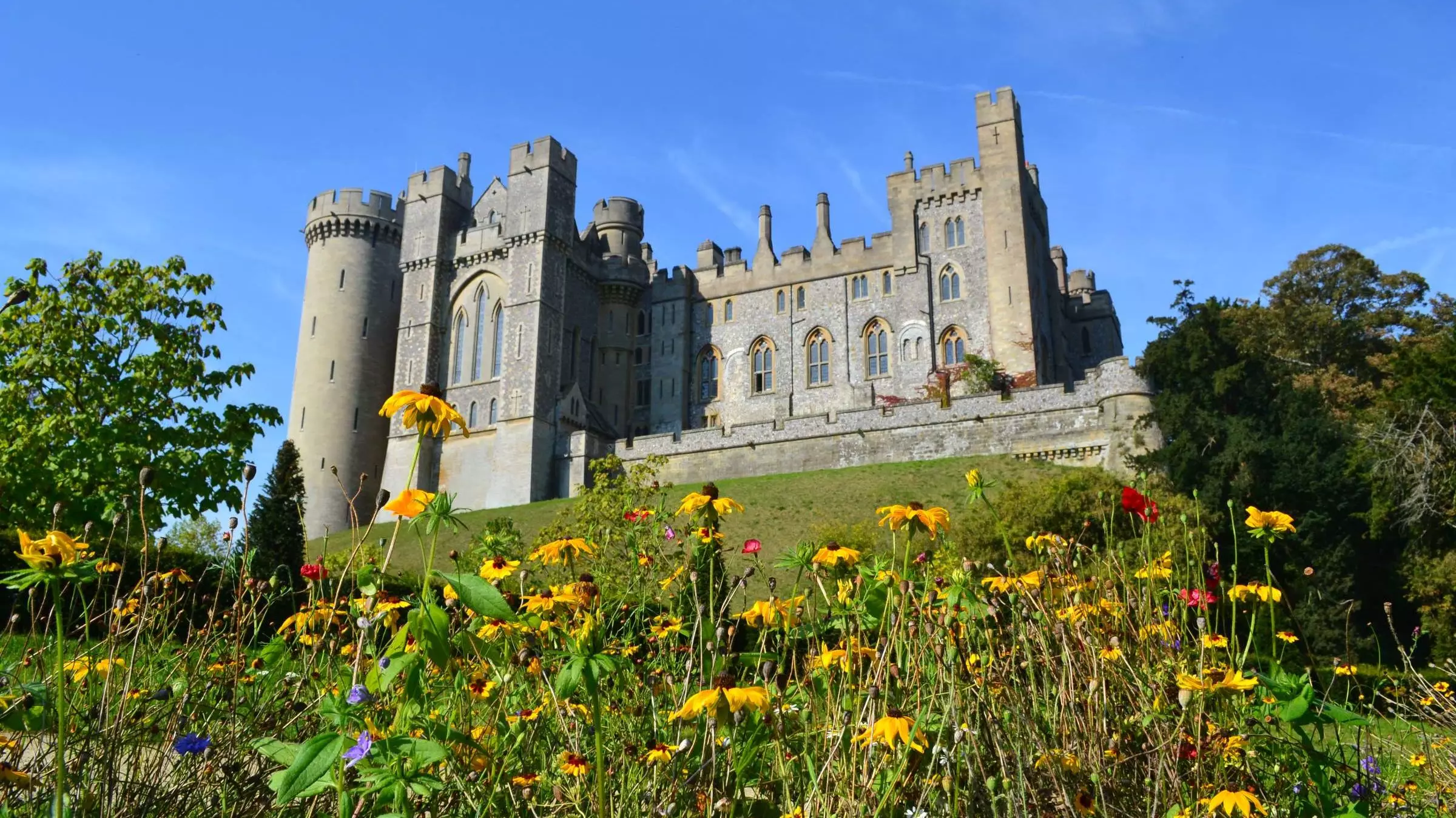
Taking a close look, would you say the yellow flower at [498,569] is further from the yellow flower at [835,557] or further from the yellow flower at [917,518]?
the yellow flower at [917,518]

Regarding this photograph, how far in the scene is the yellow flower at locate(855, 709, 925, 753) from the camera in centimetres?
256

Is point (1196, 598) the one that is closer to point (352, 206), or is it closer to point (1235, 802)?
point (1235, 802)

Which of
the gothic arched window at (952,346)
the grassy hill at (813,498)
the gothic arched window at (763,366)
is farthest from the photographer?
the gothic arched window at (763,366)

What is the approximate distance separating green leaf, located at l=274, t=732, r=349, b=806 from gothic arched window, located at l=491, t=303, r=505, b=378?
4039cm

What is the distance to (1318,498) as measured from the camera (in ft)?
72.6

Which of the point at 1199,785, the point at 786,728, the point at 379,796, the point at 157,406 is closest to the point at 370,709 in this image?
the point at 379,796

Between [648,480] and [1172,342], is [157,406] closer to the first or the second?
[648,480]

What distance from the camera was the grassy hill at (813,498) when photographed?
1085 inches

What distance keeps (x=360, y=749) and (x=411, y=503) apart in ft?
2.83

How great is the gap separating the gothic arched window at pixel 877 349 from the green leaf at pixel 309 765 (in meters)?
40.3

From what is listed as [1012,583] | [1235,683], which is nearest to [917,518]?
[1012,583]

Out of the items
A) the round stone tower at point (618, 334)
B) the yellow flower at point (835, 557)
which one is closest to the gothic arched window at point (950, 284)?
the round stone tower at point (618, 334)

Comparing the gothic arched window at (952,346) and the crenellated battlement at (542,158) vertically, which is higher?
the crenellated battlement at (542,158)

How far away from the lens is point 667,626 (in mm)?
3975
